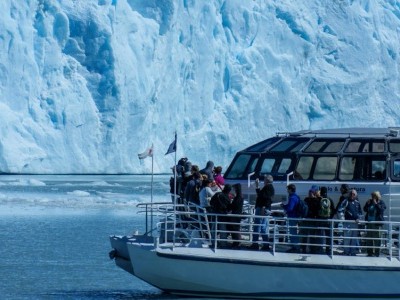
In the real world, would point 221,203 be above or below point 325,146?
below

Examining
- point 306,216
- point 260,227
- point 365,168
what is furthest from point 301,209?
point 365,168

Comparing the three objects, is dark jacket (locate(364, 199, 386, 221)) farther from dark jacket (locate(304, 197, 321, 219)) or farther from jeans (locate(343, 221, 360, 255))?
dark jacket (locate(304, 197, 321, 219))

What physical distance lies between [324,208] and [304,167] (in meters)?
1.36

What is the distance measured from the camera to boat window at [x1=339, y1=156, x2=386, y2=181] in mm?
14914

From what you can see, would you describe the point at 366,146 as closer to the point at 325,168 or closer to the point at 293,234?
the point at 325,168

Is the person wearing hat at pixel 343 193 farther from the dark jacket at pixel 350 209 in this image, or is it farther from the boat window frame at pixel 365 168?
the boat window frame at pixel 365 168

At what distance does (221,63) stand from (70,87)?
27.3ft

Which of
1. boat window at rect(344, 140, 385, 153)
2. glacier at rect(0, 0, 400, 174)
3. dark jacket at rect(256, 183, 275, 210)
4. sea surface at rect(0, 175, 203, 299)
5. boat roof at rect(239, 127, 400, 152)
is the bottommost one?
sea surface at rect(0, 175, 203, 299)

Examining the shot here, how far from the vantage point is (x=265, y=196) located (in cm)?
1393

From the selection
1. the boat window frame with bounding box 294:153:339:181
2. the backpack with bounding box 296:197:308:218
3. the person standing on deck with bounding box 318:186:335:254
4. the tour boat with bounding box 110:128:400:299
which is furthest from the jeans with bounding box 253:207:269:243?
the boat window frame with bounding box 294:153:339:181

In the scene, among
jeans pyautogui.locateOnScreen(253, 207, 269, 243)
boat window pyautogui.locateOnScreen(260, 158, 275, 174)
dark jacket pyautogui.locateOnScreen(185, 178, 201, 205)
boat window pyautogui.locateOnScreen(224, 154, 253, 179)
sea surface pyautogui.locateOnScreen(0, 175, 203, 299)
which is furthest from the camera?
sea surface pyautogui.locateOnScreen(0, 175, 203, 299)

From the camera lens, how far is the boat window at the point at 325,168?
15000 mm

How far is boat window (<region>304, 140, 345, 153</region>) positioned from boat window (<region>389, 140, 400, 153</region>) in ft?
2.26

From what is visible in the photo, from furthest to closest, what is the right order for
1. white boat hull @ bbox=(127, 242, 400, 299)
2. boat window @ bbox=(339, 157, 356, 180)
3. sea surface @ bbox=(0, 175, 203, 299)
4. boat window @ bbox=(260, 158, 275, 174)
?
1. sea surface @ bbox=(0, 175, 203, 299)
2. boat window @ bbox=(260, 158, 275, 174)
3. boat window @ bbox=(339, 157, 356, 180)
4. white boat hull @ bbox=(127, 242, 400, 299)
